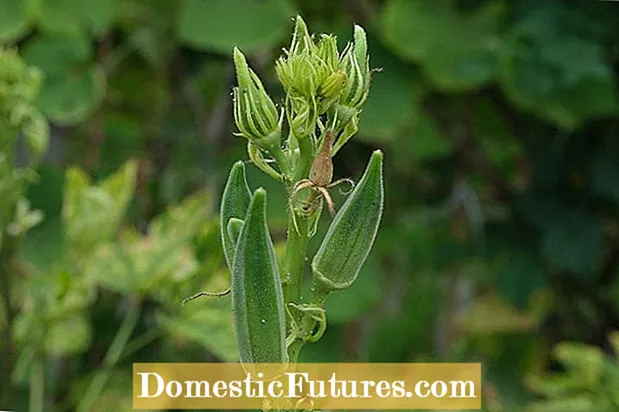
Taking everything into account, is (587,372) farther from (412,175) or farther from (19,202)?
(19,202)

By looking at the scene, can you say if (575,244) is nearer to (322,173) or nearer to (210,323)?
(210,323)

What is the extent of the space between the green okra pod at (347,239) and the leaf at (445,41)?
0.50m

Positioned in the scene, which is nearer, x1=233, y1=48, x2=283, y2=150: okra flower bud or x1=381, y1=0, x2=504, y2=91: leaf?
x1=233, y1=48, x2=283, y2=150: okra flower bud

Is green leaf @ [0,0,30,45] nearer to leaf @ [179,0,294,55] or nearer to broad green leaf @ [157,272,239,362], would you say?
leaf @ [179,0,294,55]

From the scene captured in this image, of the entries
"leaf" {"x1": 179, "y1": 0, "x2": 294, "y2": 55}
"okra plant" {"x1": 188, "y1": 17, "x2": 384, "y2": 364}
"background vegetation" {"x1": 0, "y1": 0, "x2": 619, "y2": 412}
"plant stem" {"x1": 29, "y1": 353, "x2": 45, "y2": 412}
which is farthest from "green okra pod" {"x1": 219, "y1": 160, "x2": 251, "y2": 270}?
"leaf" {"x1": 179, "y1": 0, "x2": 294, "y2": 55}

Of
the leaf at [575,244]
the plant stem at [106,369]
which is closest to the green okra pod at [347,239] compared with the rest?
the plant stem at [106,369]

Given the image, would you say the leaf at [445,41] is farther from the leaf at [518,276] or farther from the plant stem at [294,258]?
the plant stem at [294,258]

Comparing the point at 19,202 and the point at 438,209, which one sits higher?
the point at 438,209

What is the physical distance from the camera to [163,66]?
36.0 inches

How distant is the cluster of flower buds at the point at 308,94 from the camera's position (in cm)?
26

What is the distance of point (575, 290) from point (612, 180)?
0.55 ft

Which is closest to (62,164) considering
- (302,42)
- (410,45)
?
(410,45)

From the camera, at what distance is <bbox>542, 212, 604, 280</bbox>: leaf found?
0.85 meters

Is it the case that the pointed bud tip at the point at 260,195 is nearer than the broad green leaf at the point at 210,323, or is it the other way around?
the pointed bud tip at the point at 260,195
